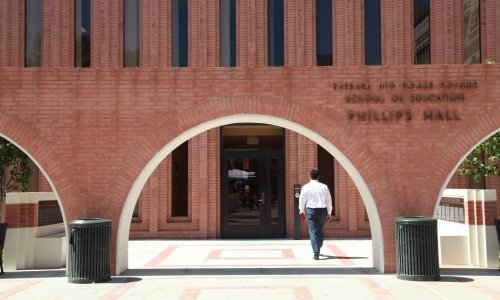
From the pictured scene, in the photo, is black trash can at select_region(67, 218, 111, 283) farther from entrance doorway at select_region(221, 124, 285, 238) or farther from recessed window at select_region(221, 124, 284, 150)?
recessed window at select_region(221, 124, 284, 150)

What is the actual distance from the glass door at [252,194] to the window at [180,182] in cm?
119

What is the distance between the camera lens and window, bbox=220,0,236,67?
60.1 ft

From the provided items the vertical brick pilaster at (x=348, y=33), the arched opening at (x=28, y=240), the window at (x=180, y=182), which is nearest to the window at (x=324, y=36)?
the vertical brick pilaster at (x=348, y=33)

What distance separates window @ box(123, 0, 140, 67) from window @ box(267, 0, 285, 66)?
4.29m

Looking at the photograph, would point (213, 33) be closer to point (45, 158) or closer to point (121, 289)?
point (45, 158)

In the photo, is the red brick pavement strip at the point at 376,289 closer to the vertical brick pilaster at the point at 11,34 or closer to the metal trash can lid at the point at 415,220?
the metal trash can lid at the point at 415,220

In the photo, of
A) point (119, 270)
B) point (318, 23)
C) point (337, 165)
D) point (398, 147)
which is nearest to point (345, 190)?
point (337, 165)

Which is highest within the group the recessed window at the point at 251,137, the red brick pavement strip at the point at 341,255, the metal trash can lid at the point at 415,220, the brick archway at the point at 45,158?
the recessed window at the point at 251,137

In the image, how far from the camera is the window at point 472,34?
1819 centimetres

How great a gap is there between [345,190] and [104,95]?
955 centimetres

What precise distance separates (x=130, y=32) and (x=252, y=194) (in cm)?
658

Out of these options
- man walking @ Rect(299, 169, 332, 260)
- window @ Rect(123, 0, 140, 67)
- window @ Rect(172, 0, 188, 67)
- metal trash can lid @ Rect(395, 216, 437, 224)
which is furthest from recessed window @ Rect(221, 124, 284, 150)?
metal trash can lid @ Rect(395, 216, 437, 224)

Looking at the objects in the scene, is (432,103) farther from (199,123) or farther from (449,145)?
(199,123)

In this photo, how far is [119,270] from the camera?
1048 centimetres
